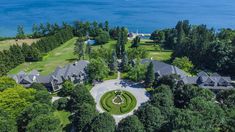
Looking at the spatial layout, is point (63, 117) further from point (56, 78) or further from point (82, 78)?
point (82, 78)

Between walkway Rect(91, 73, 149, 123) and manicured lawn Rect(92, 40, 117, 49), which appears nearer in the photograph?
→ walkway Rect(91, 73, 149, 123)

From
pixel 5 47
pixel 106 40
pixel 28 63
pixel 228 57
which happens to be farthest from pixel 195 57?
pixel 5 47

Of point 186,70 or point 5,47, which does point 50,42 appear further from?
point 186,70

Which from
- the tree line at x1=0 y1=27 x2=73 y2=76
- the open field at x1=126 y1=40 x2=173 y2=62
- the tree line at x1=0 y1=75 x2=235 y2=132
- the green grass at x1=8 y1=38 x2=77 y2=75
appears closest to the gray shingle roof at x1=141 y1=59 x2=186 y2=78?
the tree line at x1=0 y1=75 x2=235 y2=132

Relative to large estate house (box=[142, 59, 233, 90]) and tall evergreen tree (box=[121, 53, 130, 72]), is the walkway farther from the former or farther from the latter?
large estate house (box=[142, 59, 233, 90])

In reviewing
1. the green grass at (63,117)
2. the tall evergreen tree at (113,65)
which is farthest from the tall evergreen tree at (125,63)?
the green grass at (63,117)
